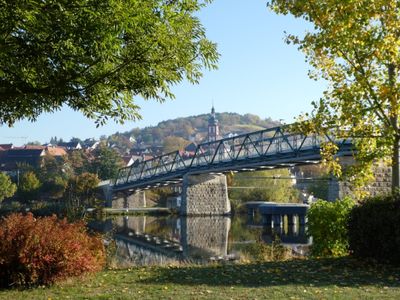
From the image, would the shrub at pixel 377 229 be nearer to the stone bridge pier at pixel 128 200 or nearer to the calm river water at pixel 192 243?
the calm river water at pixel 192 243

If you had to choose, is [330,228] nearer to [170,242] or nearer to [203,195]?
[170,242]

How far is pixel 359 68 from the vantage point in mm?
15367

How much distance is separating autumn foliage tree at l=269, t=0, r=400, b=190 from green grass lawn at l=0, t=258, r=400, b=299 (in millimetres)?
3301

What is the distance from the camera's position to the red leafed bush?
39.0 feet

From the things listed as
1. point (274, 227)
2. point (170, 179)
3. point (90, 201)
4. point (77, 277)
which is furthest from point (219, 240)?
point (90, 201)

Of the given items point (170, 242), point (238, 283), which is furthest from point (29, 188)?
point (238, 283)

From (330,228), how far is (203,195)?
186 ft

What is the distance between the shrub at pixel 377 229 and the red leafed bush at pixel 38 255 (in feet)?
23.4

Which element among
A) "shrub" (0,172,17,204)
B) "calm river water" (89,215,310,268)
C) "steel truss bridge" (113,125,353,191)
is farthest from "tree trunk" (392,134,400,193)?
"shrub" (0,172,17,204)

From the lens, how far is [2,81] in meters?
11.1

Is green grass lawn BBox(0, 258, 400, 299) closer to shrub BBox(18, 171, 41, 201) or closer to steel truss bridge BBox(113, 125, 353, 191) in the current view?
steel truss bridge BBox(113, 125, 353, 191)

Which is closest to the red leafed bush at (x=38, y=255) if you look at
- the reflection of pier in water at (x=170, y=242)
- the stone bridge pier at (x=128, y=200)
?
the reflection of pier in water at (x=170, y=242)

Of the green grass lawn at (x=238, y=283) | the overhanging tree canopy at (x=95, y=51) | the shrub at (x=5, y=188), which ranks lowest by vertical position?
the green grass lawn at (x=238, y=283)

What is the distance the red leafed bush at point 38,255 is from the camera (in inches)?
468
